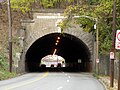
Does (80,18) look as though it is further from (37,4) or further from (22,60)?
(37,4)

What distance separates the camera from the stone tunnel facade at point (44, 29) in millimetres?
56312

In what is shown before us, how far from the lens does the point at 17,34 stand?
57.0m

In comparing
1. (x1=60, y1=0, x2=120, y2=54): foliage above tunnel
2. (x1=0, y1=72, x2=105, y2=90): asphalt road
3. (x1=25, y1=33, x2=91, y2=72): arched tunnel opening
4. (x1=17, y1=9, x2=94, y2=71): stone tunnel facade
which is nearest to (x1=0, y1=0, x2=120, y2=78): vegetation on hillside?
(x1=60, y1=0, x2=120, y2=54): foliage above tunnel

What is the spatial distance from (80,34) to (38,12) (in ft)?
22.0

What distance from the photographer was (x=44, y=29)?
2224 inches

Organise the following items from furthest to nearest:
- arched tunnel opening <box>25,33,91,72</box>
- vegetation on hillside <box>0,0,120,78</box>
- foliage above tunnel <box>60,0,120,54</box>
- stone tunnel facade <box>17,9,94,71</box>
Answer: arched tunnel opening <box>25,33,91,72</box>, stone tunnel facade <box>17,9,94,71</box>, vegetation on hillside <box>0,0,120,78</box>, foliage above tunnel <box>60,0,120,54</box>

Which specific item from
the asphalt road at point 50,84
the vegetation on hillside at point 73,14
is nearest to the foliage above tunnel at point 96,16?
the vegetation on hillside at point 73,14

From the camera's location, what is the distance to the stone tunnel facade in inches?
2217

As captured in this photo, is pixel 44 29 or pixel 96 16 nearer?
pixel 96 16

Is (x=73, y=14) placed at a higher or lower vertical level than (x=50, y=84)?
higher

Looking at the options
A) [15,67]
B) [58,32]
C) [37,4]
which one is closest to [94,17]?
[15,67]

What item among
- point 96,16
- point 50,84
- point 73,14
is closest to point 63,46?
point 96,16

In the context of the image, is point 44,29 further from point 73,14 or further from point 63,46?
point 63,46

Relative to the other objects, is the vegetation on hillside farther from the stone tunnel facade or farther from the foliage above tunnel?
the stone tunnel facade
